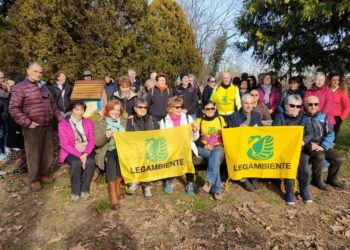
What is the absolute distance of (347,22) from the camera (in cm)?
775

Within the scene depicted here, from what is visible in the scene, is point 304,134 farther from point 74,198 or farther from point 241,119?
point 74,198

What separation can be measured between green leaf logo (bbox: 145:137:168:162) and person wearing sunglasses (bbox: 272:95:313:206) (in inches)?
84.8

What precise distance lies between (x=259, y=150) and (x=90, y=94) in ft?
14.9

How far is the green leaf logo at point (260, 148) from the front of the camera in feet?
18.7

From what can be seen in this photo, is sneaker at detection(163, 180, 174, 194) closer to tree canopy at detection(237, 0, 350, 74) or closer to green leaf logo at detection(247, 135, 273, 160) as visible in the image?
green leaf logo at detection(247, 135, 273, 160)

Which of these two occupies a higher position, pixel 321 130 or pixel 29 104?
pixel 29 104

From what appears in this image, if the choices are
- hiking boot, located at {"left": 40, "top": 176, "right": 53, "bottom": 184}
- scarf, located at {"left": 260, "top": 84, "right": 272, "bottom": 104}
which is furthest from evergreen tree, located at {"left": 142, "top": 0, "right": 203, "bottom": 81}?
hiking boot, located at {"left": 40, "top": 176, "right": 53, "bottom": 184}

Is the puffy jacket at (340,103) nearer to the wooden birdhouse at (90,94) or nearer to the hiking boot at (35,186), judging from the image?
the wooden birdhouse at (90,94)

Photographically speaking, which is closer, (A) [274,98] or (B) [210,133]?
(B) [210,133]

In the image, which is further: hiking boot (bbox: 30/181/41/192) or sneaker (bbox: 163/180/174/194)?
hiking boot (bbox: 30/181/41/192)

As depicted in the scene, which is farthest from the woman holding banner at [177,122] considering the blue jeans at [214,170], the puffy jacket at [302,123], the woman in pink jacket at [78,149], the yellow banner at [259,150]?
the puffy jacket at [302,123]

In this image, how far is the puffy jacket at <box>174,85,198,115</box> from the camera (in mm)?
8102

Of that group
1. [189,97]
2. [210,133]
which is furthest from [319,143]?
[189,97]

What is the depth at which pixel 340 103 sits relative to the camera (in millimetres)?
6879
